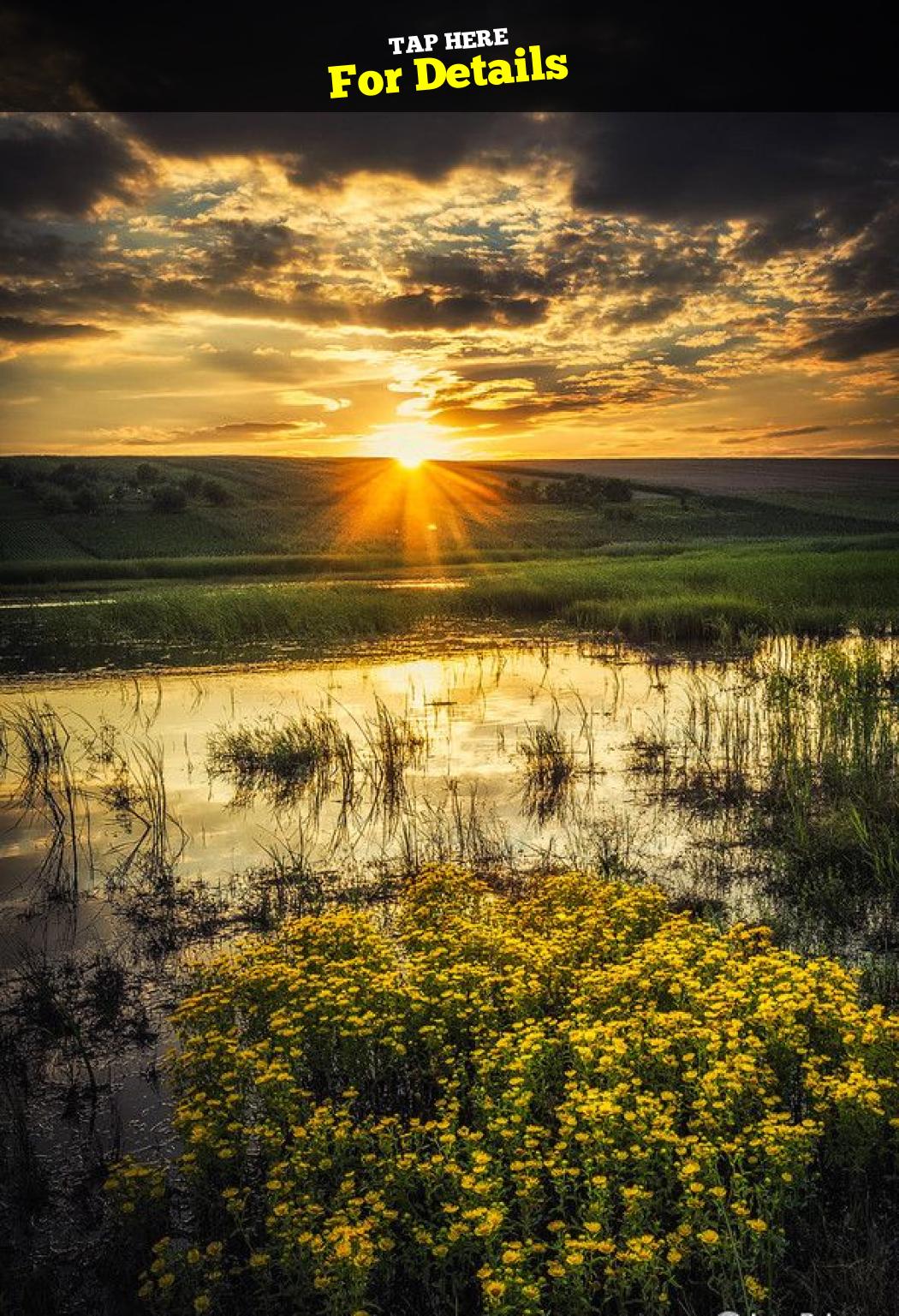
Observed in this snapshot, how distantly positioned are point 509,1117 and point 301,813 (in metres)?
9.05

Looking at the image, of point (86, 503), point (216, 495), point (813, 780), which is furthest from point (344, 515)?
point (813, 780)

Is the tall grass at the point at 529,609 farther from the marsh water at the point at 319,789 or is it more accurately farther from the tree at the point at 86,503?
the tree at the point at 86,503

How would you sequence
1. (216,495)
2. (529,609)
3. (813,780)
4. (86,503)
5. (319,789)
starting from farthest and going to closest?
(216,495) → (86,503) → (529,609) → (319,789) → (813,780)

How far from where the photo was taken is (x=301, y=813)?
14.6 metres

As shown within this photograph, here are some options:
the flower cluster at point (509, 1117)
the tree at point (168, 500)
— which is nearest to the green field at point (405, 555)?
the tree at point (168, 500)

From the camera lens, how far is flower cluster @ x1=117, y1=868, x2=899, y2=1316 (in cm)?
511

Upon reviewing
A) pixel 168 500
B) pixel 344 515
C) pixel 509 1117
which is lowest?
pixel 509 1117

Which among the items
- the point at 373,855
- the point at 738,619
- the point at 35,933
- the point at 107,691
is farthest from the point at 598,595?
the point at 35,933

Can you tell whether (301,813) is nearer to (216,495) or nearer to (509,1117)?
(509,1117)

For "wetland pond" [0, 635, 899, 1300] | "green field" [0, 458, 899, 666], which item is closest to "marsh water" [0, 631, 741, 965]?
"wetland pond" [0, 635, 899, 1300]

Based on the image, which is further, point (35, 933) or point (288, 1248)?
point (35, 933)

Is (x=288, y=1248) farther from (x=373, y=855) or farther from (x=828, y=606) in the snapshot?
(x=828, y=606)

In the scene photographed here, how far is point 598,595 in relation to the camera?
39.1 metres

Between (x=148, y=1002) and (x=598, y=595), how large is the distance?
31.8 meters
